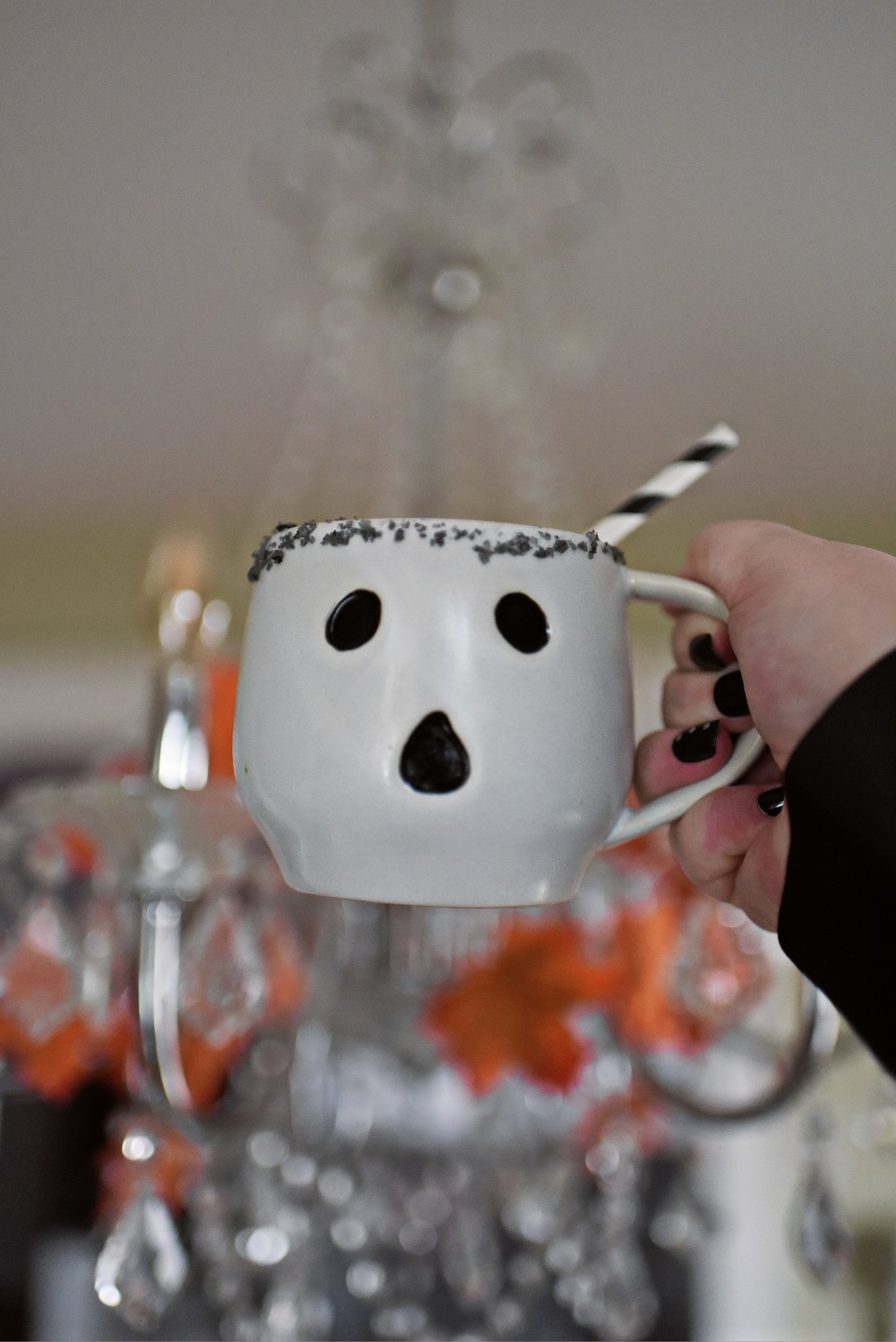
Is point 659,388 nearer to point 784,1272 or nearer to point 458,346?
point 458,346

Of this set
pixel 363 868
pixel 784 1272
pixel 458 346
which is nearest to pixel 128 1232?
pixel 363 868

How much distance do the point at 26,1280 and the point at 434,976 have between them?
81cm

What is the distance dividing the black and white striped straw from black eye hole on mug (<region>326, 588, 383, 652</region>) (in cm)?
12

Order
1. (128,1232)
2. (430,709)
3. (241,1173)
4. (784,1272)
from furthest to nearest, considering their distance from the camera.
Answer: (784,1272) → (241,1173) → (128,1232) → (430,709)

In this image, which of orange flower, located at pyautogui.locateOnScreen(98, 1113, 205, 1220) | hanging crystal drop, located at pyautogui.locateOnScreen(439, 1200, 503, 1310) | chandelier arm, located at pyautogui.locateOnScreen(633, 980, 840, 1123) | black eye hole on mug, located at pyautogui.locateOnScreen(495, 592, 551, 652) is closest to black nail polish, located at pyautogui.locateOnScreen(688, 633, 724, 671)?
black eye hole on mug, located at pyautogui.locateOnScreen(495, 592, 551, 652)

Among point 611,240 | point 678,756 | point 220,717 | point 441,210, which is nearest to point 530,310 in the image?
point 611,240

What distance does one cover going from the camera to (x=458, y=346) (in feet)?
5.15

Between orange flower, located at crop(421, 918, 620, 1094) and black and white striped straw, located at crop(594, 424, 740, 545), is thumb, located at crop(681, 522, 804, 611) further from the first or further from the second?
orange flower, located at crop(421, 918, 620, 1094)

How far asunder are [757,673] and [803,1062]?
304 millimetres

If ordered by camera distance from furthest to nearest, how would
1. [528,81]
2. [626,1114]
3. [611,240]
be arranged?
[611,240] → [528,81] → [626,1114]

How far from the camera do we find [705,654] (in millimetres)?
437

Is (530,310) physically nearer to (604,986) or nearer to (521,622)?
(604,986)

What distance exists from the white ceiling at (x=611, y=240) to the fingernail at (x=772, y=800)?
442mm

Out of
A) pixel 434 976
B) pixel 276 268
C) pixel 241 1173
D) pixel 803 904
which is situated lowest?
pixel 241 1173
